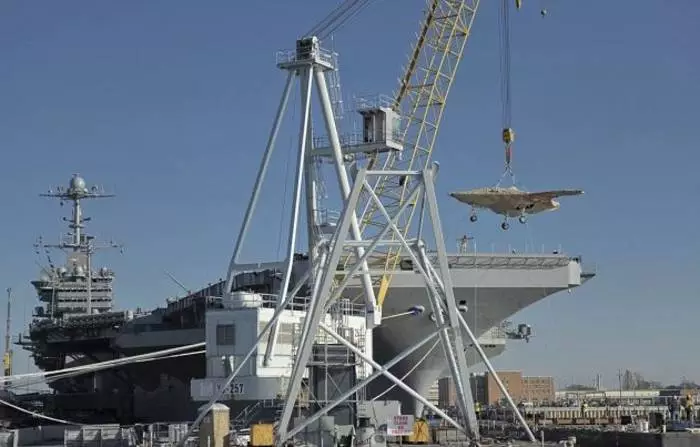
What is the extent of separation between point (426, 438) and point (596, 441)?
12.3 metres

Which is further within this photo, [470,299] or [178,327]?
[178,327]

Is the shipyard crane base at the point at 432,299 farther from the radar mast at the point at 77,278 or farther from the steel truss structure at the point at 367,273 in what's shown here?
the radar mast at the point at 77,278

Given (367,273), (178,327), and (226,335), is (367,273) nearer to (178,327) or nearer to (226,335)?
(226,335)

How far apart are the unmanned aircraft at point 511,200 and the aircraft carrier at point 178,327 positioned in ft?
8.83

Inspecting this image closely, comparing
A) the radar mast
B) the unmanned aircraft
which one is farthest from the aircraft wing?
the radar mast

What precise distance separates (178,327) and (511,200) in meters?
21.8

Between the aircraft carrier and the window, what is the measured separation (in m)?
2.35

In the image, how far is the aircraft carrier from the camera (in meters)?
52.7

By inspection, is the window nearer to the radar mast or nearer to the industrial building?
the radar mast

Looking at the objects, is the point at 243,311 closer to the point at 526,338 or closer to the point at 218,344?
the point at 218,344

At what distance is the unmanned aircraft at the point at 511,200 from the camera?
50.0 metres

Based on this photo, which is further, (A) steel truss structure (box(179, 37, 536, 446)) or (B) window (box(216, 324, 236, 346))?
(B) window (box(216, 324, 236, 346))

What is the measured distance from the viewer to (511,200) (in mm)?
49969

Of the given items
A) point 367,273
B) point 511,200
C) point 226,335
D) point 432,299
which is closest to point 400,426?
point 432,299
